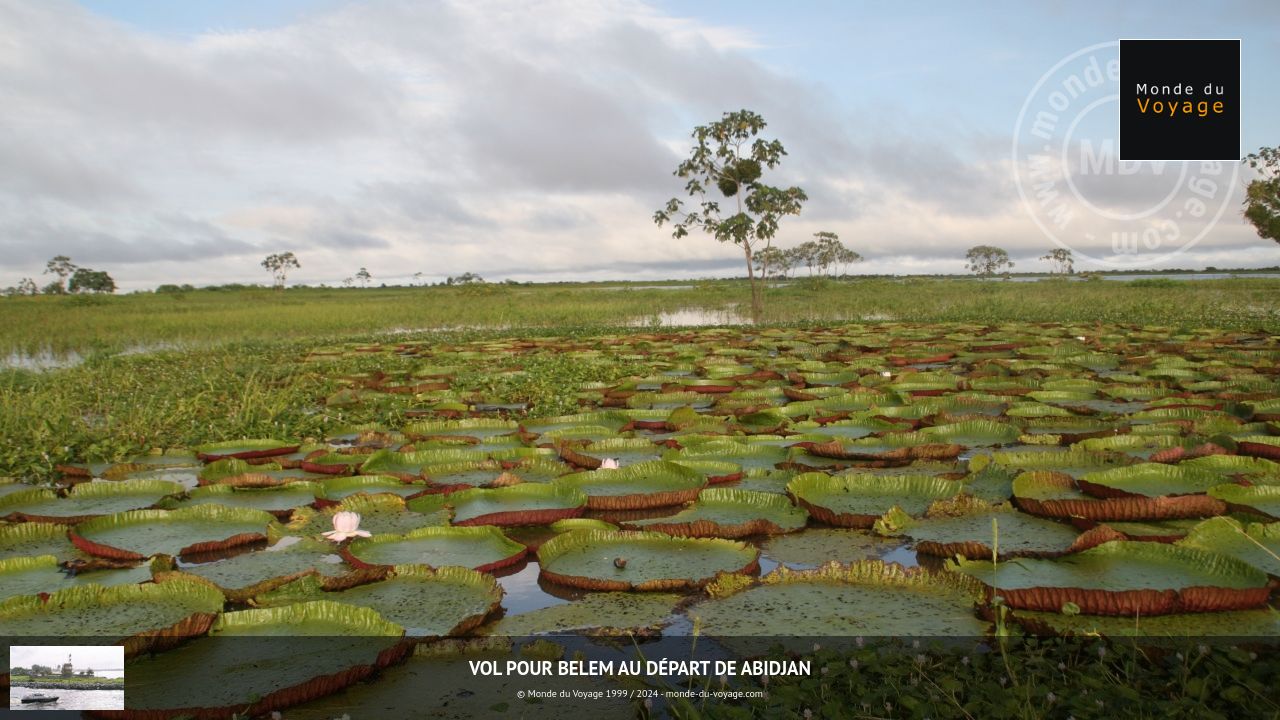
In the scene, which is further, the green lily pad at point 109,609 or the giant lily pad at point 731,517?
the giant lily pad at point 731,517

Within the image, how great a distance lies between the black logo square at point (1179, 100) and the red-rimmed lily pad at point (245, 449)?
38.4 feet

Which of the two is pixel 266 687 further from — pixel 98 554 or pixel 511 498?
pixel 511 498

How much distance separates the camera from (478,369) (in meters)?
9.56

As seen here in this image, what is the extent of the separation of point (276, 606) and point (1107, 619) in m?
2.73

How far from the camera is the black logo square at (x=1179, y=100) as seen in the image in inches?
424

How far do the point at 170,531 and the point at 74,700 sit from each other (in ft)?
5.16

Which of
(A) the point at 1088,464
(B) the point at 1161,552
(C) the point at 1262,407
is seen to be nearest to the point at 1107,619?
(B) the point at 1161,552

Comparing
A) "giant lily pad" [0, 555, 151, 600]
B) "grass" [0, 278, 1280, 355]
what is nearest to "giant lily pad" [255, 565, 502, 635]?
"giant lily pad" [0, 555, 151, 600]

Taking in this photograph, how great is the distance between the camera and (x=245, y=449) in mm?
5207

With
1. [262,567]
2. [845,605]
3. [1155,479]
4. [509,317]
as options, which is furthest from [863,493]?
[509,317]

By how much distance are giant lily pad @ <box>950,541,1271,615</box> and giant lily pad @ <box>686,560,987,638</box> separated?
149mm

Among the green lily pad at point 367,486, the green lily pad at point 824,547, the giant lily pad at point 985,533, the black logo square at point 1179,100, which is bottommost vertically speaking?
the green lily pad at point 824,547

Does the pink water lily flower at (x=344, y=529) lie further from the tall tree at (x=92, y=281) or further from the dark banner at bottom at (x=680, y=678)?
the tall tree at (x=92, y=281)

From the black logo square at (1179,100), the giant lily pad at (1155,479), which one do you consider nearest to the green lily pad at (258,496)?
the giant lily pad at (1155,479)
